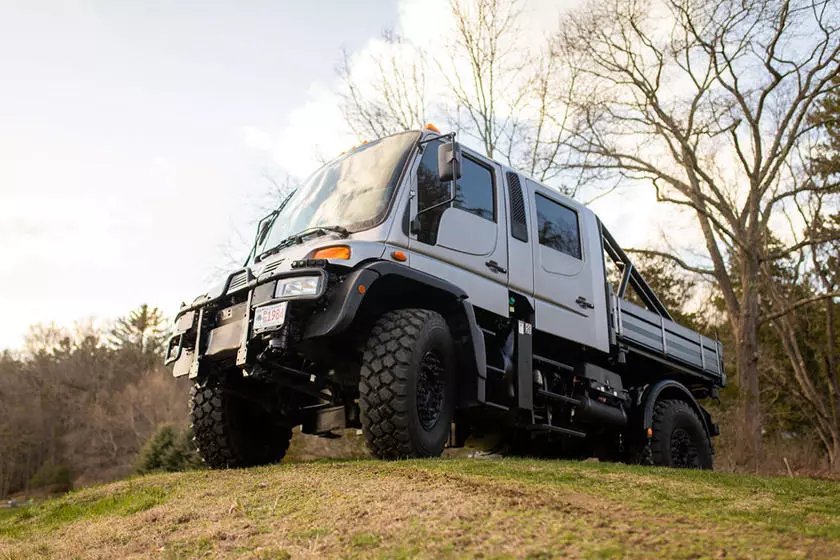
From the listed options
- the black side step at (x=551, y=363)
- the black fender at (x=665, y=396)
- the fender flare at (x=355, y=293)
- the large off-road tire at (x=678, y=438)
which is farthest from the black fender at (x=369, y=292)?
the large off-road tire at (x=678, y=438)

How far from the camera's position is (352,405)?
20.0ft

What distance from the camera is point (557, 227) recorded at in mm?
7570

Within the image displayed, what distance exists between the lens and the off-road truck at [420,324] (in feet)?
17.4

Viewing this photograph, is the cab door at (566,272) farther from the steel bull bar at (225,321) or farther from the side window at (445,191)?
the steel bull bar at (225,321)

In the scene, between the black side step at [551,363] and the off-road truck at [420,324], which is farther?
the black side step at [551,363]

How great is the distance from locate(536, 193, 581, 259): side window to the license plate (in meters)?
3.03

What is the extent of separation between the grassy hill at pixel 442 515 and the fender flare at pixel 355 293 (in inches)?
37.8

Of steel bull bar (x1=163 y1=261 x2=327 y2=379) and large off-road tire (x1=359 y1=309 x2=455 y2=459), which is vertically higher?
steel bull bar (x1=163 y1=261 x2=327 y2=379)

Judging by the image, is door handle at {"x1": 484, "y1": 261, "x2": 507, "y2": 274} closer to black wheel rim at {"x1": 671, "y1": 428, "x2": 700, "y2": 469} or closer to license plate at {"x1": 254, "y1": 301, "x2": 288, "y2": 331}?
license plate at {"x1": 254, "y1": 301, "x2": 288, "y2": 331}

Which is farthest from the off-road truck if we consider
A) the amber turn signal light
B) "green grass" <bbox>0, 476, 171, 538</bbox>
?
"green grass" <bbox>0, 476, 171, 538</bbox>

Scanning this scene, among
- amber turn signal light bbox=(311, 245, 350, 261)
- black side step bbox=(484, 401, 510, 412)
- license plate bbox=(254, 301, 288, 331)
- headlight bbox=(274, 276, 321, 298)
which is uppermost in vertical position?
amber turn signal light bbox=(311, 245, 350, 261)

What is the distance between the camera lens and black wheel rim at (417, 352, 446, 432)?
561 centimetres

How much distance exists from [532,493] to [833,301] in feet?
89.5

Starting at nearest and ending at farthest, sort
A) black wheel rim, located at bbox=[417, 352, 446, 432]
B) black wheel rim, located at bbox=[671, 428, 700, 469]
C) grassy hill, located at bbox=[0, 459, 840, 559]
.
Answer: grassy hill, located at bbox=[0, 459, 840, 559] < black wheel rim, located at bbox=[417, 352, 446, 432] < black wheel rim, located at bbox=[671, 428, 700, 469]
